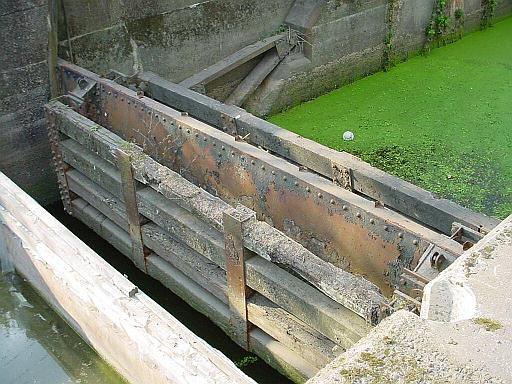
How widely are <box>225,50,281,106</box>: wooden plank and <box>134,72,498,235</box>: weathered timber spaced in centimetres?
160

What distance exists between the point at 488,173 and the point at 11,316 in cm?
449

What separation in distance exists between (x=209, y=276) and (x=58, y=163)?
6.49 ft

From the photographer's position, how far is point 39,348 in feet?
12.1

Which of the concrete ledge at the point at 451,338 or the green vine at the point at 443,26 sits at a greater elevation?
the concrete ledge at the point at 451,338

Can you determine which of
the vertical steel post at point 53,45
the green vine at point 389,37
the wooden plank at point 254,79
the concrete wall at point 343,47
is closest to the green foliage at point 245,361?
the vertical steel post at point 53,45

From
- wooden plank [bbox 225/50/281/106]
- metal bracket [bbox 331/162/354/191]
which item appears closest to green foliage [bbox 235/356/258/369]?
metal bracket [bbox 331/162/354/191]

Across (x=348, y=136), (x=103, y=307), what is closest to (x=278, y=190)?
(x=103, y=307)

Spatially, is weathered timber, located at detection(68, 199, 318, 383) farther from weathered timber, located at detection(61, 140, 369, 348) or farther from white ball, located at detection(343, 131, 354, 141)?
white ball, located at detection(343, 131, 354, 141)

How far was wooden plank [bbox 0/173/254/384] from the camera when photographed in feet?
8.89

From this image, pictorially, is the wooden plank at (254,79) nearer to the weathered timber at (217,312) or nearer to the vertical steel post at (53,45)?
the vertical steel post at (53,45)

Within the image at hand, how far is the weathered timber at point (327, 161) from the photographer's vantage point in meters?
3.80

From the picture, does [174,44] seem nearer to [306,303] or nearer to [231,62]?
[231,62]

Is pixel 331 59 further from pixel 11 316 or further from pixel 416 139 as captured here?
pixel 11 316

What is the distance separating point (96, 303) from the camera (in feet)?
10.3
